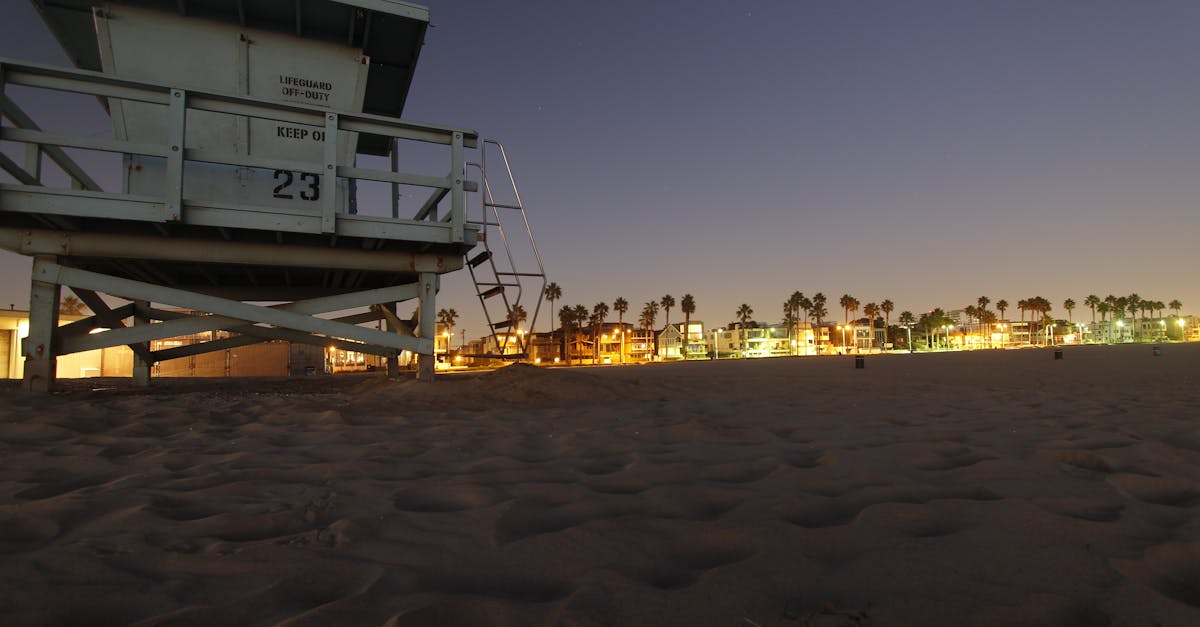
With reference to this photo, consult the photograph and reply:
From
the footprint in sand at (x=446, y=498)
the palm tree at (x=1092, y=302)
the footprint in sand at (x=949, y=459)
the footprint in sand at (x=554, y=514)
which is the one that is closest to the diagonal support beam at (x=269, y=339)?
the footprint in sand at (x=446, y=498)

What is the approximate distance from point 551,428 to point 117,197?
5412 mm

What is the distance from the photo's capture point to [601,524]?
1.90m

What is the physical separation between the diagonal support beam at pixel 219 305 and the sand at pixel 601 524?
239 centimetres

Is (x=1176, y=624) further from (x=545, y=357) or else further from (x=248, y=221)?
(x=545, y=357)

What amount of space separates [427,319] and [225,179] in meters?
3.24

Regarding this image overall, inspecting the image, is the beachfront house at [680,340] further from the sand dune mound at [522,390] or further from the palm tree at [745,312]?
the sand dune mound at [522,390]

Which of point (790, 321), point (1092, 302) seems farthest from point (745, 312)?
point (1092, 302)

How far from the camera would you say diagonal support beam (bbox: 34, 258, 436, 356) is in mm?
5879

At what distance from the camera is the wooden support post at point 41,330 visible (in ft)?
18.7

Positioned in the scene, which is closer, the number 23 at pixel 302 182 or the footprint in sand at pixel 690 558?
the footprint in sand at pixel 690 558

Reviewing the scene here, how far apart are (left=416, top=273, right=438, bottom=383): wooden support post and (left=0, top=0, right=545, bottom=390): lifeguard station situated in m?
0.03

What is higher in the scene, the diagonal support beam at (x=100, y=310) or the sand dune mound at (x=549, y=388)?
the diagonal support beam at (x=100, y=310)

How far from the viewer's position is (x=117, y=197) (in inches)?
221

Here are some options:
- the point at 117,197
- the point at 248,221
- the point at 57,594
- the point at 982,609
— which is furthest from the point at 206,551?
the point at 117,197
